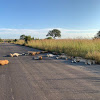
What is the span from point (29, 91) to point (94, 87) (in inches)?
Result: 78.0

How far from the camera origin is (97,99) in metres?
2.81

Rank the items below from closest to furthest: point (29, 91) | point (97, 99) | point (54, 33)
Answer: point (97, 99), point (29, 91), point (54, 33)

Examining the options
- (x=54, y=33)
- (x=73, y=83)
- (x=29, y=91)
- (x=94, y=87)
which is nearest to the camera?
(x=29, y=91)

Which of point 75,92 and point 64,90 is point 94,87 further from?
point 64,90

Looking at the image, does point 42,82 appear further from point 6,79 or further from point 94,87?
point 94,87

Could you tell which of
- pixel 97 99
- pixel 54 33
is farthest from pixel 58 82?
pixel 54 33

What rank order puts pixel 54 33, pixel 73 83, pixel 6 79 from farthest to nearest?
1. pixel 54 33
2. pixel 6 79
3. pixel 73 83

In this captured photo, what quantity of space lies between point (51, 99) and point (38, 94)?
0.45 meters

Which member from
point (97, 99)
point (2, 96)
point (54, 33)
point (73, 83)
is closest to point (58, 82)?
point (73, 83)

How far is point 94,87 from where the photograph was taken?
3.53 m

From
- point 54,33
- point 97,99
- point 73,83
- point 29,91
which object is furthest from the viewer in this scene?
point 54,33

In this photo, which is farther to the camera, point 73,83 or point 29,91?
point 73,83

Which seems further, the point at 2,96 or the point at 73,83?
the point at 73,83

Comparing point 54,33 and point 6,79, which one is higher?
point 54,33
